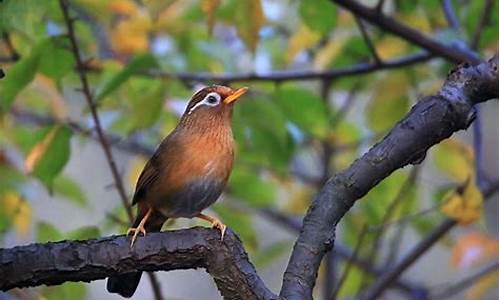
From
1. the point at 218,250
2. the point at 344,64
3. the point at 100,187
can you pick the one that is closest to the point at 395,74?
the point at 344,64

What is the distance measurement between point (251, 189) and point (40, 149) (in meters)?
0.79

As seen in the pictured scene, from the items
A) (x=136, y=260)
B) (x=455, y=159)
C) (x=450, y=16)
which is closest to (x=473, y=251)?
(x=455, y=159)

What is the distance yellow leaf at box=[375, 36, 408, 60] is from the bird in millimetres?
996

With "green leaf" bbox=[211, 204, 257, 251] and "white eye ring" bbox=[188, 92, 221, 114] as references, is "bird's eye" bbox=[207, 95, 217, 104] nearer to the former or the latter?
"white eye ring" bbox=[188, 92, 221, 114]

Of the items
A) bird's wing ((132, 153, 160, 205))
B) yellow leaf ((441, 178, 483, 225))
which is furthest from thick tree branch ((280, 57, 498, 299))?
yellow leaf ((441, 178, 483, 225))

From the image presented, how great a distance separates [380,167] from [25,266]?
60 cm

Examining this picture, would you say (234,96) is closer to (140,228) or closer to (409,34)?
(140,228)

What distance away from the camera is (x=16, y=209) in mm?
2867

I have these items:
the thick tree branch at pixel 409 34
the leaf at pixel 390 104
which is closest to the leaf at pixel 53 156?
the thick tree branch at pixel 409 34

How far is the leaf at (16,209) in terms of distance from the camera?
2.87m

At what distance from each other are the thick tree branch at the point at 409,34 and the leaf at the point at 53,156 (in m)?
0.78

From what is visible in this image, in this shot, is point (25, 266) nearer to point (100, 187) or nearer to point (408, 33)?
point (408, 33)

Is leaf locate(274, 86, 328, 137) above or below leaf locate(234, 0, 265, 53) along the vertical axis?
above

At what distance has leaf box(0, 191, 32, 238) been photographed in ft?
9.42
